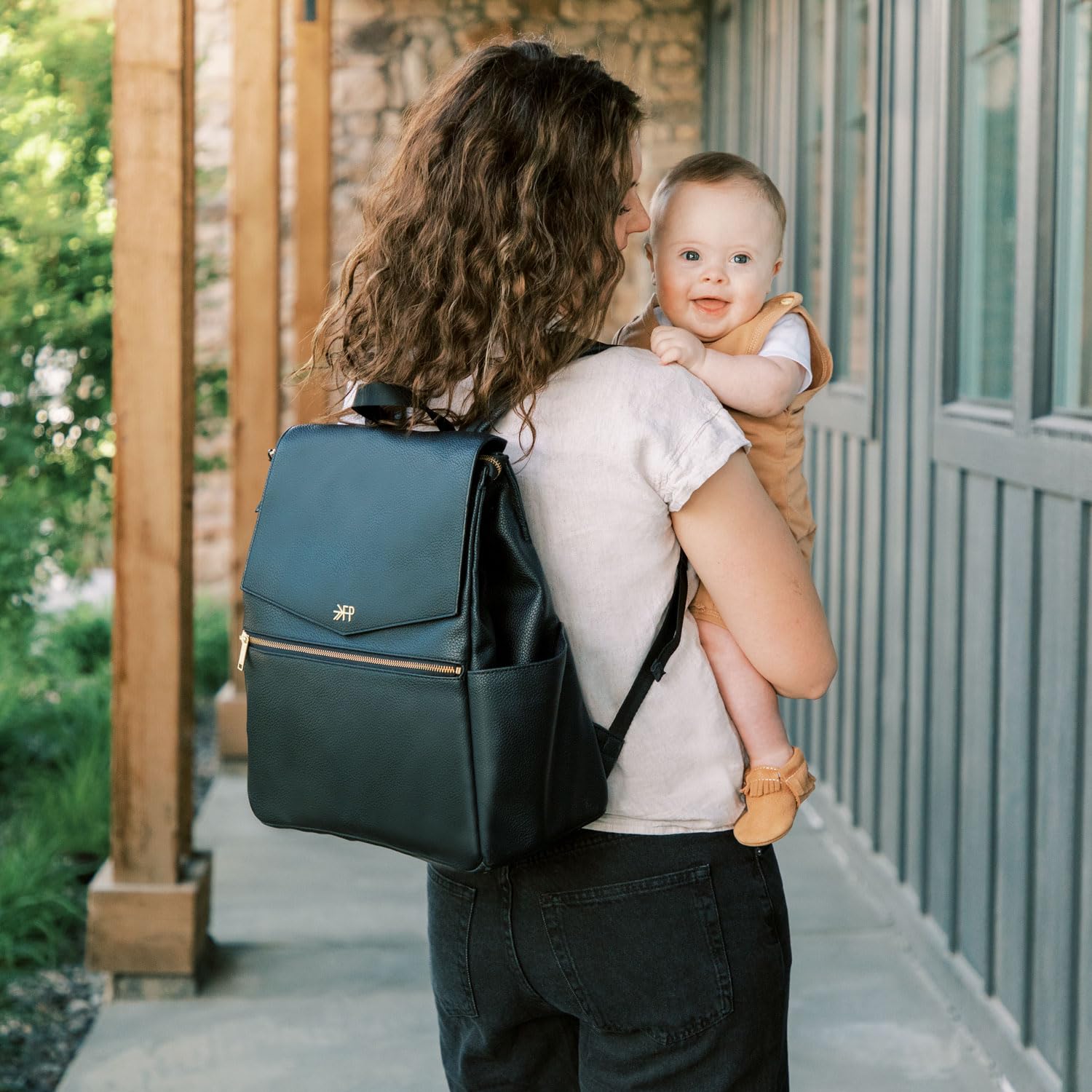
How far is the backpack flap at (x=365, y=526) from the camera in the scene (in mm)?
1157

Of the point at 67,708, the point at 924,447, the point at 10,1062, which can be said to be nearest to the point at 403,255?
the point at 924,447

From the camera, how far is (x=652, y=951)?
49.3 inches

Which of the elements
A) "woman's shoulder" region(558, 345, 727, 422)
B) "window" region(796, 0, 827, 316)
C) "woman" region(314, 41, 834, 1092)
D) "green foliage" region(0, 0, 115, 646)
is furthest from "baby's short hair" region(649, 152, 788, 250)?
"green foliage" region(0, 0, 115, 646)

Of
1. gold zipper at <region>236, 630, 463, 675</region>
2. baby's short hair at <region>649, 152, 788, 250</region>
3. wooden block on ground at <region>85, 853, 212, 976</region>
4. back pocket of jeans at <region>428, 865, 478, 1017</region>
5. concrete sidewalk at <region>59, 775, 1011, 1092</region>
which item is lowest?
concrete sidewalk at <region>59, 775, 1011, 1092</region>

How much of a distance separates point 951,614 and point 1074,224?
0.87 metres

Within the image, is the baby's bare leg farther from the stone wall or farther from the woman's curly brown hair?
the stone wall

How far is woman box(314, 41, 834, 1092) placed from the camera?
1.19 meters

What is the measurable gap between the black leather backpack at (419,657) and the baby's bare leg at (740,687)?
0.08 m

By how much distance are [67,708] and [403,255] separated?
435 cm

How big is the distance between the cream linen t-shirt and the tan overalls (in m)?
0.11

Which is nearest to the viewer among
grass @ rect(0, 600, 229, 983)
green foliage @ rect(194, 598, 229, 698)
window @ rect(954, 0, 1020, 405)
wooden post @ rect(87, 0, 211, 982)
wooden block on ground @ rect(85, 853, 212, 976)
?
window @ rect(954, 0, 1020, 405)

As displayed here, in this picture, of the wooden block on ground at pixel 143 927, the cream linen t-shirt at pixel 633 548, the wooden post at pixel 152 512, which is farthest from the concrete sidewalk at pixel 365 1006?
the cream linen t-shirt at pixel 633 548

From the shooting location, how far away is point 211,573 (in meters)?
8.44

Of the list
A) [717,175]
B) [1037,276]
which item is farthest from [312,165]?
[717,175]
